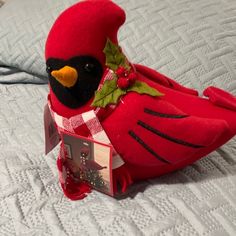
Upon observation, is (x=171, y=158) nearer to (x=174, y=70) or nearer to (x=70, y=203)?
(x=70, y=203)

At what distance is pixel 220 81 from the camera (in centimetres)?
95

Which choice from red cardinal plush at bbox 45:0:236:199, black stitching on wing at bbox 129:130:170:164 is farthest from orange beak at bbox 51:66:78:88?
black stitching on wing at bbox 129:130:170:164

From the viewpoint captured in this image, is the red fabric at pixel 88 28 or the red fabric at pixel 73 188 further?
the red fabric at pixel 73 188

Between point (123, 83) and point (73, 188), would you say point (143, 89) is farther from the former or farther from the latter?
point (73, 188)

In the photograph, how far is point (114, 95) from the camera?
0.60m

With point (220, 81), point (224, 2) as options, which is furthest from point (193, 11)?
point (220, 81)

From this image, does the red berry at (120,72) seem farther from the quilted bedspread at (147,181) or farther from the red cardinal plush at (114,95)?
the quilted bedspread at (147,181)

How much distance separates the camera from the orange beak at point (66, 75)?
1.91 feet

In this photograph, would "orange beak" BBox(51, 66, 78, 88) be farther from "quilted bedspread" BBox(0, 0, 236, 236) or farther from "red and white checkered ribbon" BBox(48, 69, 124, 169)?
"quilted bedspread" BBox(0, 0, 236, 236)

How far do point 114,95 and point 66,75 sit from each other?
Answer: 8cm

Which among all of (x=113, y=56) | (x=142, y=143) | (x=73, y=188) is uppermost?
(x=113, y=56)

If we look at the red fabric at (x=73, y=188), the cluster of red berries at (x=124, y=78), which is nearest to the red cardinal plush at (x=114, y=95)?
the cluster of red berries at (x=124, y=78)

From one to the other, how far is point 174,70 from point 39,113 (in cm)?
37

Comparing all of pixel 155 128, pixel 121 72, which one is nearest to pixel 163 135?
pixel 155 128
